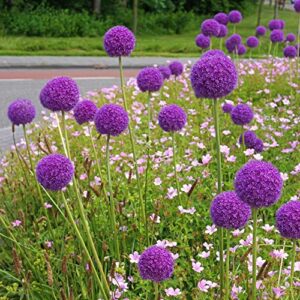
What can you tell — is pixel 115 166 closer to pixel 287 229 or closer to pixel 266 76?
pixel 287 229

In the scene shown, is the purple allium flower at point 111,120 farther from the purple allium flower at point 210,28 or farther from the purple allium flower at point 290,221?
the purple allium flower at point 210,28

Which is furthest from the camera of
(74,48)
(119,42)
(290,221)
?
(74,48)

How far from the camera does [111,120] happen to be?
2816 mm

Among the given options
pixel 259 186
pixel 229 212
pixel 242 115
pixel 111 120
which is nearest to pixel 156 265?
pixel 229 212

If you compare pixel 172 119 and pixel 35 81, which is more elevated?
pixel 172 119

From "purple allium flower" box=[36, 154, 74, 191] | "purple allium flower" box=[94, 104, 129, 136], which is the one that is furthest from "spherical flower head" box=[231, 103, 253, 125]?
"purple allium flower" box=[36, 154, 74, 191]

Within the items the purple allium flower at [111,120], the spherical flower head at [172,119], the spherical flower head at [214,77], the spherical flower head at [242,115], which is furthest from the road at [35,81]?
the spherical flower head at [214,77]

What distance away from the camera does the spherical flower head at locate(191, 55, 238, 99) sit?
2299 millimetres

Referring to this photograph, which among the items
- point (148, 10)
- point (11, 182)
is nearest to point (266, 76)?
point (11, 182)

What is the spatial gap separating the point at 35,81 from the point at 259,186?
10443 millimetres

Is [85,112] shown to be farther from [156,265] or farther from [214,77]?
[156,265]

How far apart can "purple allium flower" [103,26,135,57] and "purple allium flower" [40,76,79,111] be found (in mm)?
583

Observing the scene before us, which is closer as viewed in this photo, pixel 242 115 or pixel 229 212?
pixel 229 212

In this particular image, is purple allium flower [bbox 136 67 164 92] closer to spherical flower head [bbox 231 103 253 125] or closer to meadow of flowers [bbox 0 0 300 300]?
meadow of flowers [bbox 0 0 300 300]
